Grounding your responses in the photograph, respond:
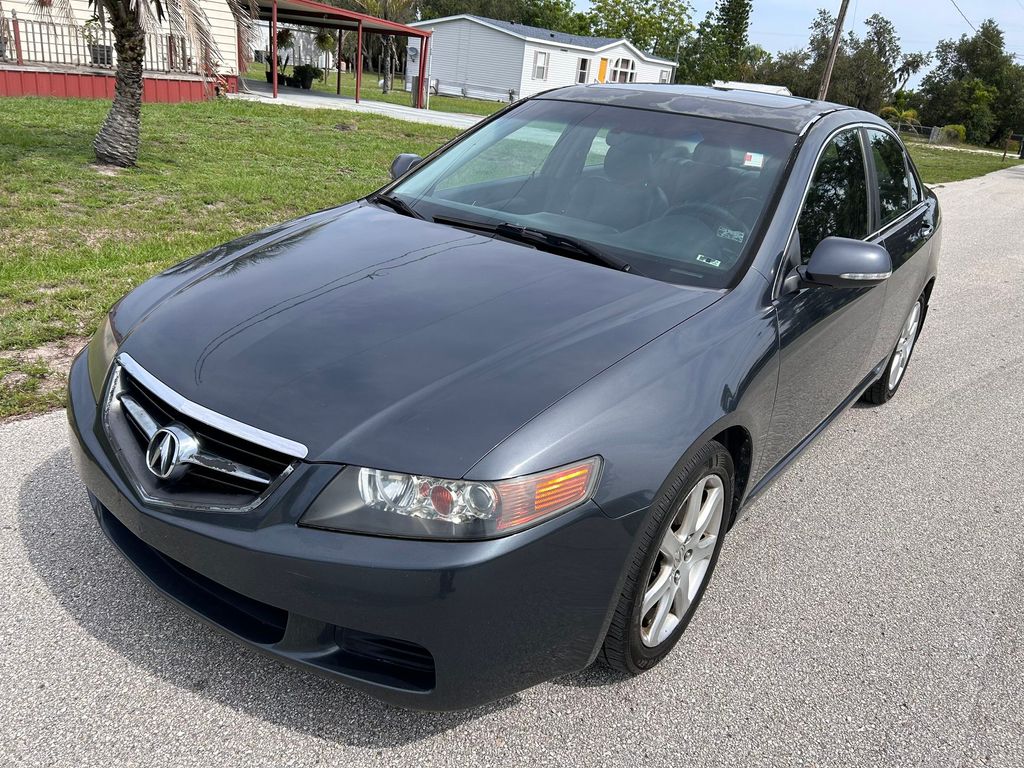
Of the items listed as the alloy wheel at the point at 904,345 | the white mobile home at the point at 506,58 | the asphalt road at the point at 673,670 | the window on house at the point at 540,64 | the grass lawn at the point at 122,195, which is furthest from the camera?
the window on house at the point at 540,64

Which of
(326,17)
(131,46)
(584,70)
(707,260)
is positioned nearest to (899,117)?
(584,70)

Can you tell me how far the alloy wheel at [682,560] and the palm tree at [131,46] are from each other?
8.74m

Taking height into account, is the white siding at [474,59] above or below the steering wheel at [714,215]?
below

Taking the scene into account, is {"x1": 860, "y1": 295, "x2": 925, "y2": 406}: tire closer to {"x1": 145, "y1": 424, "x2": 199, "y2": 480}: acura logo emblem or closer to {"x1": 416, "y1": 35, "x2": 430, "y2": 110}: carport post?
{"x1": 145, "y1": 424, "x2": 199, "y2": 480}: acura logo emblem

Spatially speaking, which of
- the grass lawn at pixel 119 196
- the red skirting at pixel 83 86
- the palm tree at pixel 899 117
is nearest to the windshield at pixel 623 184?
the grass lawn at pixel 119 196

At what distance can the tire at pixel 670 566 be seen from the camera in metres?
2.24

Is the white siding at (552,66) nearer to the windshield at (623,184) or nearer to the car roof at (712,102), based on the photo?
the car roof at (712,102)

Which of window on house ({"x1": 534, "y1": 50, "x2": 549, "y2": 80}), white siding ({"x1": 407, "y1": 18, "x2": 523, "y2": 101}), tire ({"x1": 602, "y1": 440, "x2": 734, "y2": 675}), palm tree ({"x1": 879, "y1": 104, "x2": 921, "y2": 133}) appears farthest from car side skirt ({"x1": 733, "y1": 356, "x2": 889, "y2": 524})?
palm tree ({"x1": 879, "y1": 104, "x2": 921, "y2": 133})

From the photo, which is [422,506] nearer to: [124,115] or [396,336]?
[396,336]

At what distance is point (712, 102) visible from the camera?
12.0 ft

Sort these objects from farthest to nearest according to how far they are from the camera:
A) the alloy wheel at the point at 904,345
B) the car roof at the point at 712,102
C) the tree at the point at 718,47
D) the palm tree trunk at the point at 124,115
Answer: the tree at the point at 718,47, the palm tree trunk at the point at 124,115, the alloy wheel at the point at 904,345, the car roof at the point at 712,102

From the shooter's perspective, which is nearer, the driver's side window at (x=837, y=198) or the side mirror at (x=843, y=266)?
the side mirror at (x=843, y=266)

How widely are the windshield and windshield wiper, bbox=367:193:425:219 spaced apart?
0.09 ft

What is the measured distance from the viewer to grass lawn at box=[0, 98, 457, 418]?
486cm
